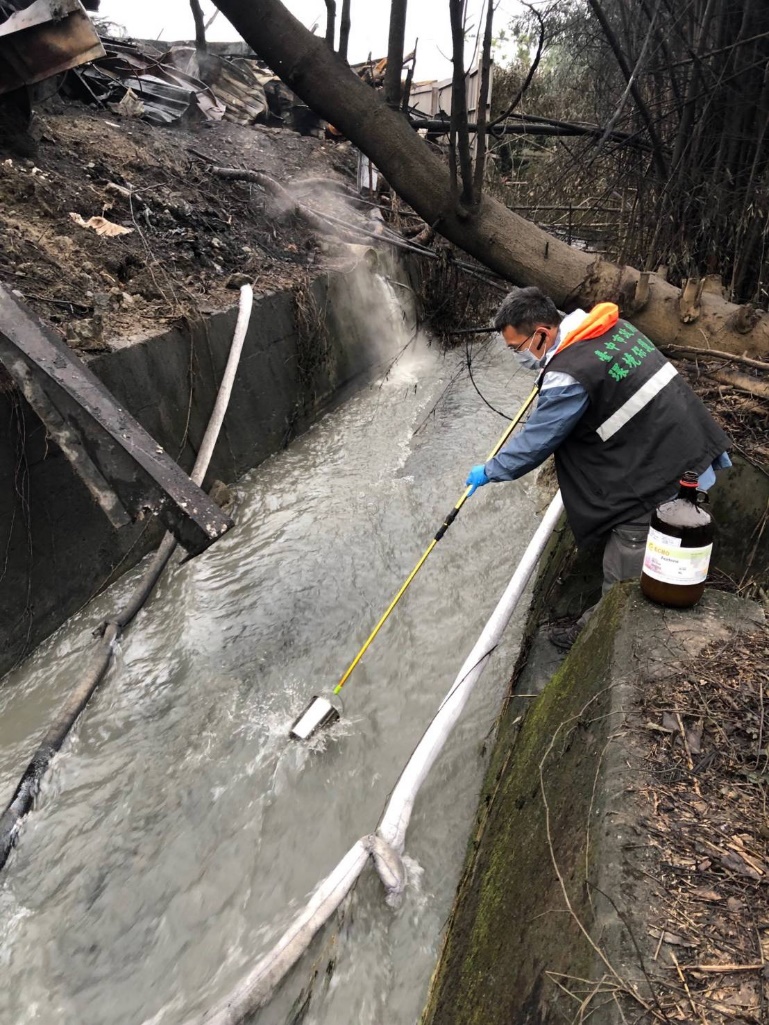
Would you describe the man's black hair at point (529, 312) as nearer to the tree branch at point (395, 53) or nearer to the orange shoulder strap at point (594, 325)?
the orange shoulder strap at point (594, 325)

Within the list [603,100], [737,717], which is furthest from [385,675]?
[603,100]

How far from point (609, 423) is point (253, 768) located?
2655 mm

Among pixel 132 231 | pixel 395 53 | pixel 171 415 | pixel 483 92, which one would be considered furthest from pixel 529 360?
pixel 132 231

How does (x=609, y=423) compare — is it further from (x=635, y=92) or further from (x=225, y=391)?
(x=225, y=391)

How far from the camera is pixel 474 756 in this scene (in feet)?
11.5

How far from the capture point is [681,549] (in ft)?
7.34

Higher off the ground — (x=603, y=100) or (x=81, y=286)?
(x=603, y=100)

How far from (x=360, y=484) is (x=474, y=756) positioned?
3.38 metres

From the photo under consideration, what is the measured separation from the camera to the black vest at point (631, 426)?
302cm

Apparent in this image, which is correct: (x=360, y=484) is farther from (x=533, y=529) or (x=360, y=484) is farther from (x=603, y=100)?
(x=603, y=100)

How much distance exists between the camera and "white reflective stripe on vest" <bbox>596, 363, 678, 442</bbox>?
3033mm

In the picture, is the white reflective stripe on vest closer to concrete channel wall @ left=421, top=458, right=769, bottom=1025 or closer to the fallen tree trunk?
concrete channel wall @ left=421, top=458, right=769, bottom=1025

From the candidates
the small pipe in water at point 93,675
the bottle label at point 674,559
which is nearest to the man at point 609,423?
the bottle label at point 674,559

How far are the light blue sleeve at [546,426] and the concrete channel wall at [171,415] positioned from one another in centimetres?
290
